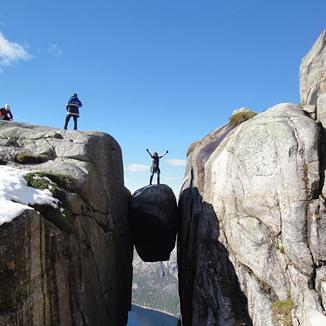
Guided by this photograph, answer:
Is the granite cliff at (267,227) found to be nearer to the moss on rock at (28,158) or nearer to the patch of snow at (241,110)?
the patch of snow at (241,110)

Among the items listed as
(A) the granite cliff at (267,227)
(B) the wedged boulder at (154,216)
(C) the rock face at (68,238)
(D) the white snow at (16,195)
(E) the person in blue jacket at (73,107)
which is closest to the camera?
(C) the rock face at (68,238)

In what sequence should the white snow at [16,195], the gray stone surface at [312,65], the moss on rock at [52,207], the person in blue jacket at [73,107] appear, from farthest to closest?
1. the gray stone surface at [312,65]
2. the person in blue jacket at [73,107]
3. the moss on rock at [52,207]
4. the white snow at [16,195]

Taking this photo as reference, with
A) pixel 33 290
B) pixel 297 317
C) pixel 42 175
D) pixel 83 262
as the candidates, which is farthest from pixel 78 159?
pixel 297 317

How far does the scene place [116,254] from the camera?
27562 mm

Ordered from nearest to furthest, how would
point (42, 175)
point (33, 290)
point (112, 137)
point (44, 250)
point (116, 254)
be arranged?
1. point (33, 290)
2. point (44, 250)
3. point (42, 175)
4. point (116, 254)
5. point (112, 137)

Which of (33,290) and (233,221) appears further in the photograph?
(233,221)

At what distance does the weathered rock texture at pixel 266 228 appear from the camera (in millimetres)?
19172

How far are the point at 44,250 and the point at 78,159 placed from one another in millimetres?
8593

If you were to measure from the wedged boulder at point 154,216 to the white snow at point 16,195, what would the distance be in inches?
695

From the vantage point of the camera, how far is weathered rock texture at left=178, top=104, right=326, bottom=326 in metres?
19.2

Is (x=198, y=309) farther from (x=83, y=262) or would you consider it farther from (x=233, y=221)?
(x=83, y=262)

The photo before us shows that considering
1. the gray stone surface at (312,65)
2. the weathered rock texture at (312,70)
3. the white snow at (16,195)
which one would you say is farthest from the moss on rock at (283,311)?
the gray stone surface at (312,65)

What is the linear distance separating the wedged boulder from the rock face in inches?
91.1

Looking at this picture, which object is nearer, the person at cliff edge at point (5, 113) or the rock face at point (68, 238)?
the rock face at point (68, 238)
